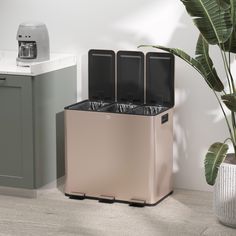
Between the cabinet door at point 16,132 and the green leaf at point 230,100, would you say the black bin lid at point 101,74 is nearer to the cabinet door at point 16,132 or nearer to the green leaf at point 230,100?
the cabinet door at point 16,132

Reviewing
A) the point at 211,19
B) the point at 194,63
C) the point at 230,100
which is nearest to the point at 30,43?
the point at 194,63

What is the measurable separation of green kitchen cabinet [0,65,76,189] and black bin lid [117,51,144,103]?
371 millimetres

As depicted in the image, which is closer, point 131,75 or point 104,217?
point 104,217

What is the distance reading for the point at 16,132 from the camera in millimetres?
4137

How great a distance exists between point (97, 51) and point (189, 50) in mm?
546

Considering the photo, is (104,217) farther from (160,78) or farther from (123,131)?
(160,78)

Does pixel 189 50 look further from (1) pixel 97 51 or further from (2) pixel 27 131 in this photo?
(2) pixel 27 131

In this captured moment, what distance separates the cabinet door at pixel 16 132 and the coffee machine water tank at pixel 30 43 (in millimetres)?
168

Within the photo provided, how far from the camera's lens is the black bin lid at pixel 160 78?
164 inches

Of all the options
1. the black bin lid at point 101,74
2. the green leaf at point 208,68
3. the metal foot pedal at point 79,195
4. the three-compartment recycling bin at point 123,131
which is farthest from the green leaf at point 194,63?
the metal foot pedal at point 79,195

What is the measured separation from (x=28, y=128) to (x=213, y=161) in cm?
113

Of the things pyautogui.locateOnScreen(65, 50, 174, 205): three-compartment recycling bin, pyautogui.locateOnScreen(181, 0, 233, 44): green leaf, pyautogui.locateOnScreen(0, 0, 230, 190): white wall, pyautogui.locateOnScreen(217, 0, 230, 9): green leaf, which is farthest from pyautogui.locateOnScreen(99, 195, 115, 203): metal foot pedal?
pyautogui.locateOnScreen(217, 0, 230, 9): green leaf

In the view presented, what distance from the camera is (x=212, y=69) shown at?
12.1 feet

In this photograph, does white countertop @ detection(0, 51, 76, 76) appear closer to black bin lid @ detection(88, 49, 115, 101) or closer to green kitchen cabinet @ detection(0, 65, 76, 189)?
green kitchen cabinet @ detection(0, 65, 76, 189)
